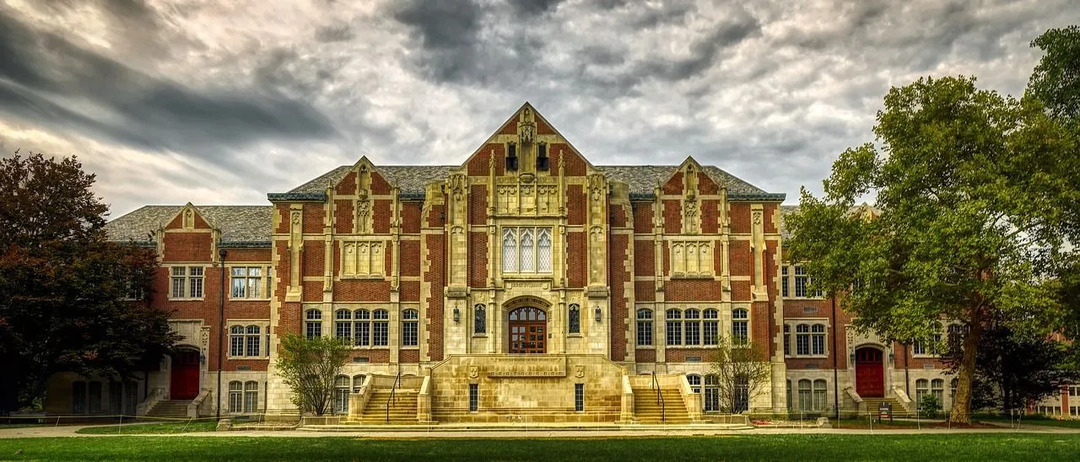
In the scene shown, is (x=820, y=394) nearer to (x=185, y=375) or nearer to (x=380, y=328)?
(x=380, y=328)

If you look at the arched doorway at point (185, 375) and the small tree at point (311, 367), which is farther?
the arched doorway at point (185, 375)

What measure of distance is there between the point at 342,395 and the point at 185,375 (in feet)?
28.8

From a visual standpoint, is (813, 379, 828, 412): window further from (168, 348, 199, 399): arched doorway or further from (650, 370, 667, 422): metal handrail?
(168, 348, 199, 399): arched doorway

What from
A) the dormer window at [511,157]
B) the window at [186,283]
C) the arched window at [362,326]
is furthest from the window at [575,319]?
the window at [186,283]

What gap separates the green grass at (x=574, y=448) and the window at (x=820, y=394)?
63.7 ft

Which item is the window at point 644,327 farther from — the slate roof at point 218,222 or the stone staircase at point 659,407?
the slate roof at point 218,222

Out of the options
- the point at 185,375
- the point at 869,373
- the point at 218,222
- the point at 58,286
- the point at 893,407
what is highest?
→ the point at 218,222

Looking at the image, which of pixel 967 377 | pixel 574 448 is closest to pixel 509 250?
pixel 967 377

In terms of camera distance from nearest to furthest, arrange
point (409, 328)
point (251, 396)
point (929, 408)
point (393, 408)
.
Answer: point (393, 408) → point (929, 408) → point (409, 328) → point (251, 396)

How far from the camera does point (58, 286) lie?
1591 inches

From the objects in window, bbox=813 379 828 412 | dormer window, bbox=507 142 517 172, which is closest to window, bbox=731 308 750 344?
window, bbox=813 379 828 412

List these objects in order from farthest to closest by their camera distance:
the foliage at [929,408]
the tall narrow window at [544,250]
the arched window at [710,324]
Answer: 1. the arched window at [710,324]
2. the tall narrow window at [544,250]
3. the foliage at [929,408]

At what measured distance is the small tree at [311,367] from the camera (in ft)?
134

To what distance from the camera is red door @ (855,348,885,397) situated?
50000mm
